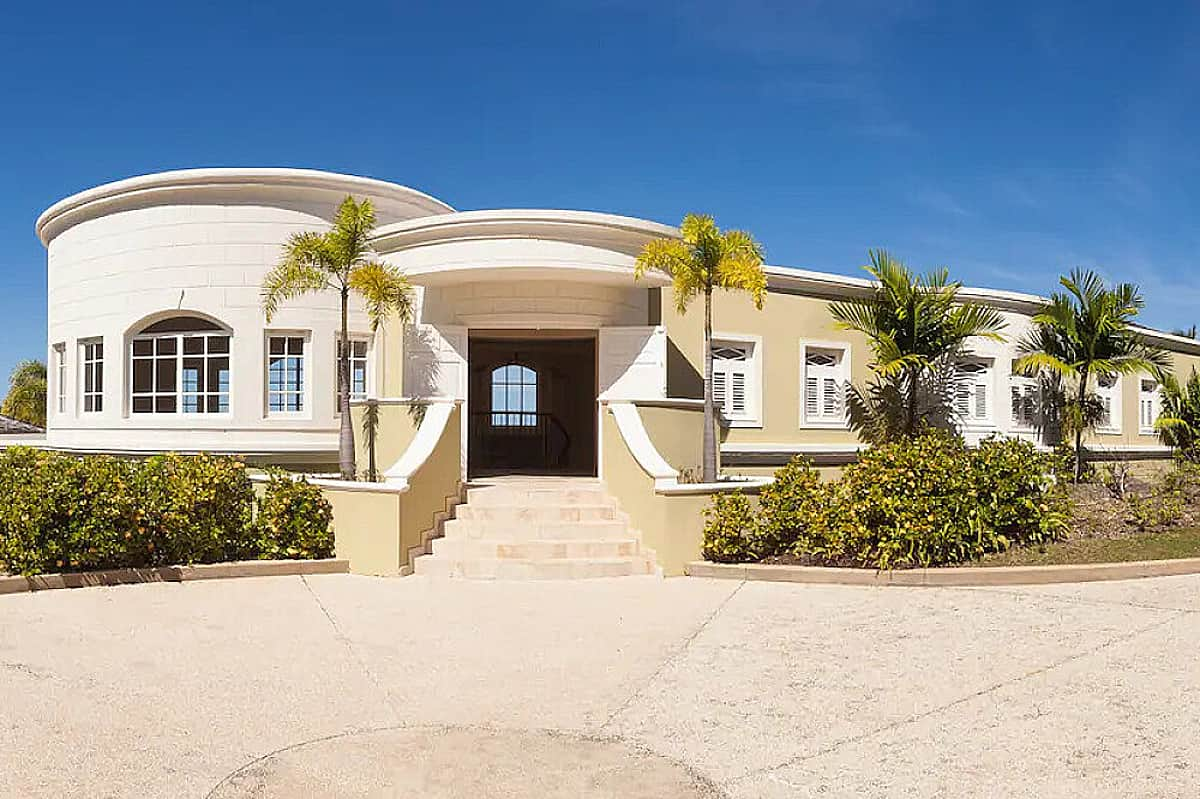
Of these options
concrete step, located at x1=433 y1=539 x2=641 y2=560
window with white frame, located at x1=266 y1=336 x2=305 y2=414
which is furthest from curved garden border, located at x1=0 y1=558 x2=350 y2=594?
window with white frame, located at x1=266 y1=336 x2=305 y2=414

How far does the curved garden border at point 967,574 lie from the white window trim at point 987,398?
7.74 metres

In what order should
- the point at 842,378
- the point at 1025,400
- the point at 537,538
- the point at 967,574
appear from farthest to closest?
the point at 1025,400, the point at 842,378, the point at 537,538, the point at 967,574

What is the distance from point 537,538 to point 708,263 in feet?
13.4

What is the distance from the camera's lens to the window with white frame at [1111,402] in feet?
67.3

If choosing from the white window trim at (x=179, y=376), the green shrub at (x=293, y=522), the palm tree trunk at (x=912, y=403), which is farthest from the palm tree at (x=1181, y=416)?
the white window trim at (x=179, y=376)

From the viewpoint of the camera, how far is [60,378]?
1772 centimetres

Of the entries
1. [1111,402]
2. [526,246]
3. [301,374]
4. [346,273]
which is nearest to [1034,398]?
[1111,402]

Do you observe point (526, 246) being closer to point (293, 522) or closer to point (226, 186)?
point (293, 522)

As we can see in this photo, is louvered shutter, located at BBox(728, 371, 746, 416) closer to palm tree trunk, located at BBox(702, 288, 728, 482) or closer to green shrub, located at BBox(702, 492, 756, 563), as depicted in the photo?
palm tree trunk, located at BBox(702, 288, 728, 482)

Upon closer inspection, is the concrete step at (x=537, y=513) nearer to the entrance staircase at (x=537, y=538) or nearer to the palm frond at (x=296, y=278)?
the entrance staircase at (x=537, y=538)

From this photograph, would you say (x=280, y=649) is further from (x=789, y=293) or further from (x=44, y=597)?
(x=789, y=293)

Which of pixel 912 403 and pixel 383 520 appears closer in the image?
pixel 383 520

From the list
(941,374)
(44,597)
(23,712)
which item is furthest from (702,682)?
(941,374)

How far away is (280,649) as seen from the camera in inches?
263
